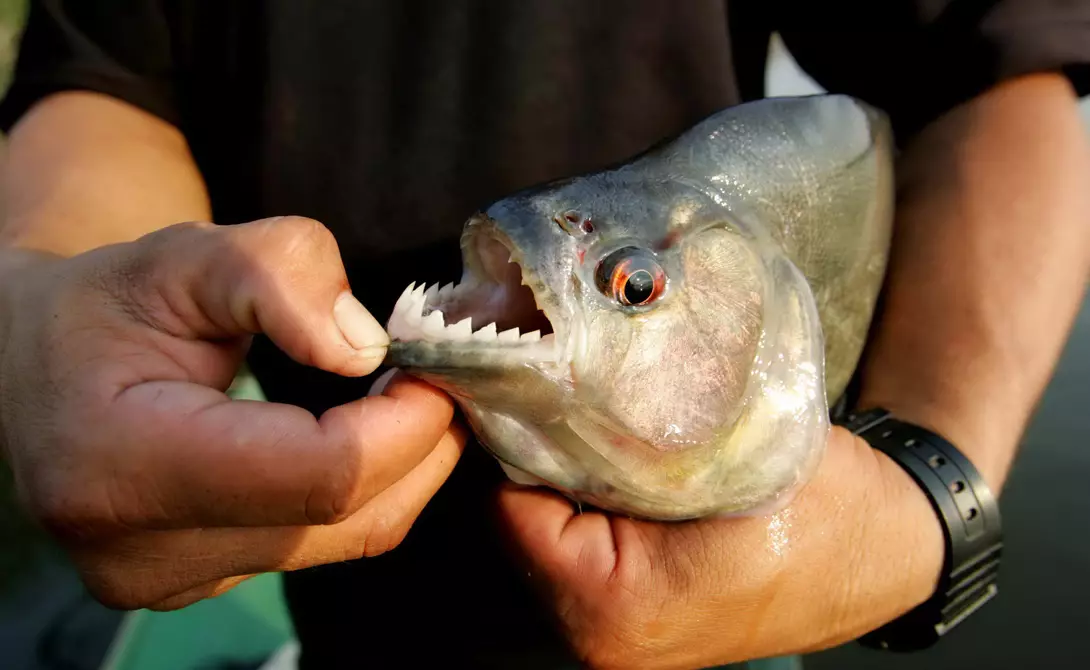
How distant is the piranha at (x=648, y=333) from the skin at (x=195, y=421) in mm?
127

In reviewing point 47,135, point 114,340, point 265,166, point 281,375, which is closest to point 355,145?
point 265,166

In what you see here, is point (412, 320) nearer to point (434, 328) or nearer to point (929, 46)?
point (434, 328)

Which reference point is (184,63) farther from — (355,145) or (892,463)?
(892,463)

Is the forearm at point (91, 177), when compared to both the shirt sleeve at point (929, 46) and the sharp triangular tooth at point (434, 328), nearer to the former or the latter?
the sharp triangular tooth at point (434, 328)

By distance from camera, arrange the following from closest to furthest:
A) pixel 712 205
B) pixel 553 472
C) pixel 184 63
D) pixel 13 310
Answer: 1. pixel 13 310
2. pixel 553 472
3. pixel 712 205
4. pixel 184 63

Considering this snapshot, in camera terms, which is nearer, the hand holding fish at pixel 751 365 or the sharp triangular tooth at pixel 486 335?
the sharp triangular tooth at pixel 486 335

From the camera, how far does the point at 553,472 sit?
1182 mm

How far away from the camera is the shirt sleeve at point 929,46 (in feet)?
5.22

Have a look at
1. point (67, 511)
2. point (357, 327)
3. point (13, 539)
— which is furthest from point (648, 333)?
point (13, 539)

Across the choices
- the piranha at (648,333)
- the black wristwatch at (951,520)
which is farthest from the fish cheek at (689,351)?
the black wristwatch at (951,520)

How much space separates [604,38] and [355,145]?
0.66 meters

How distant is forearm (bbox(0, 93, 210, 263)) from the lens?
1.40 m

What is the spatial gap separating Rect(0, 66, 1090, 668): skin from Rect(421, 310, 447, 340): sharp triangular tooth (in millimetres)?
452

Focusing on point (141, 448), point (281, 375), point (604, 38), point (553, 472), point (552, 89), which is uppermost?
point (604, 38)
